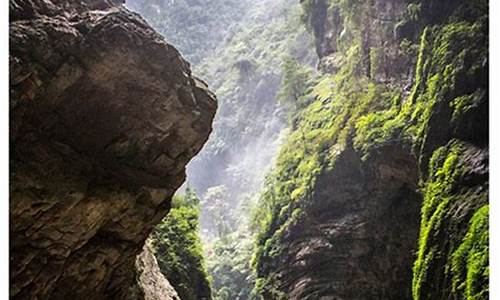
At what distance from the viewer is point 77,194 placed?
1073 cm

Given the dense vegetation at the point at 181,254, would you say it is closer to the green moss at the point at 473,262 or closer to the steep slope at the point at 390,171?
the steep slope at the point at 390,171

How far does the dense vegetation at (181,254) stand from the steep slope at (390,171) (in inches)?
167

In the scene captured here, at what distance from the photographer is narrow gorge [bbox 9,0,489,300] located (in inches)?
418

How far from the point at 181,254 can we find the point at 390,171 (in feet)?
32.5

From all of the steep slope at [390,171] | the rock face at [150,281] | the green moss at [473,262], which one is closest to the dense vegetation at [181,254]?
the steep slope at [390,171]

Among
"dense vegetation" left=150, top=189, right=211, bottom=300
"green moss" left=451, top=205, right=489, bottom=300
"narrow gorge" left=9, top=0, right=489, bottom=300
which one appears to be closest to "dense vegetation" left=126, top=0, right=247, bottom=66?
"narrow gorge" left=9, top=0, right=489, bottom=300

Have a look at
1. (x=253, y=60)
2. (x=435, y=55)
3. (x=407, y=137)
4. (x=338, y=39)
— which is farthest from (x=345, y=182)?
(x=253, y=60)

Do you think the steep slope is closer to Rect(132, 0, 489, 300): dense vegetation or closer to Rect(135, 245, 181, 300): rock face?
Rect(132, 0, 489, 300): dense vegetation

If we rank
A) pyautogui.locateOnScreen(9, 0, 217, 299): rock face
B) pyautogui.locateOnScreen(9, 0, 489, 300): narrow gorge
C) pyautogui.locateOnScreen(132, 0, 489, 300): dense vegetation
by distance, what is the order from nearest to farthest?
pyautogui.locateOnScreen(9, 0, 217, 299): rock face
pyautogui.locateOnScreen(9, 0, 489, 300): narrow gorge
pyautogui.locateOnScreen(132, 0, 489, 300): dense vegetation

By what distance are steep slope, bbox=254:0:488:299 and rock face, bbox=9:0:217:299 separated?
9327mm

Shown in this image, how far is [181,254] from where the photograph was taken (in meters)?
24.4

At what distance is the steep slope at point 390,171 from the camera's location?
60.5ft

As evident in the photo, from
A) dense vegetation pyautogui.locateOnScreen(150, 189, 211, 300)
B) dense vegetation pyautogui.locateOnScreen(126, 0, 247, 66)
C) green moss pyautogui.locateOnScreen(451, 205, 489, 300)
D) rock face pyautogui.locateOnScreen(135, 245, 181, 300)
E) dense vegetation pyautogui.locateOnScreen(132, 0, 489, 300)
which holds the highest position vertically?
dense vegetation pyautogui.locateOnScreen(126, 0, 247, 66)

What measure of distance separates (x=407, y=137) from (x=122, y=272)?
568 inches
